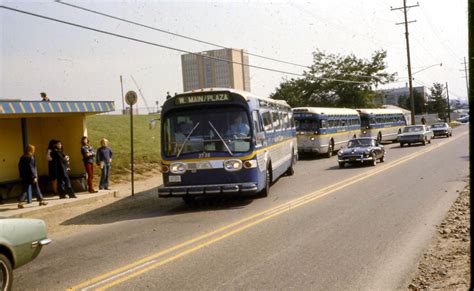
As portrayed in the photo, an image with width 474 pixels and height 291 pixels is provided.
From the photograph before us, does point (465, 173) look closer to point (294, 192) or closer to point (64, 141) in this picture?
point (294, 192)

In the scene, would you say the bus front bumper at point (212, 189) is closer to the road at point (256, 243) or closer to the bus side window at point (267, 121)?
the road at point (256, 243)

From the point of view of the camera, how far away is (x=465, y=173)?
17.7 metres

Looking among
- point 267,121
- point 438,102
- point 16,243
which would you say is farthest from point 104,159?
point 438,102

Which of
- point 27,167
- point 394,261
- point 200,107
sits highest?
point 200,107

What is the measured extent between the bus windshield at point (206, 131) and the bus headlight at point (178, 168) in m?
0.25

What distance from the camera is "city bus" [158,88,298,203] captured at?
41.8ft

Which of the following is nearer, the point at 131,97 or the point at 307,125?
the point at 131,97

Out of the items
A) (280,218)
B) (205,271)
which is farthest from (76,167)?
(205,271)

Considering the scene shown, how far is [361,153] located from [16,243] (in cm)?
1814

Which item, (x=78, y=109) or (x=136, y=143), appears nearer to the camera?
(x=78, y=109)

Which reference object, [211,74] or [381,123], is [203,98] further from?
[211,74]

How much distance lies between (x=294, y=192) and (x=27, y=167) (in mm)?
7566

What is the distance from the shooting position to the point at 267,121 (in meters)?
15.9

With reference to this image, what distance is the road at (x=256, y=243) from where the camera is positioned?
6539 mm
